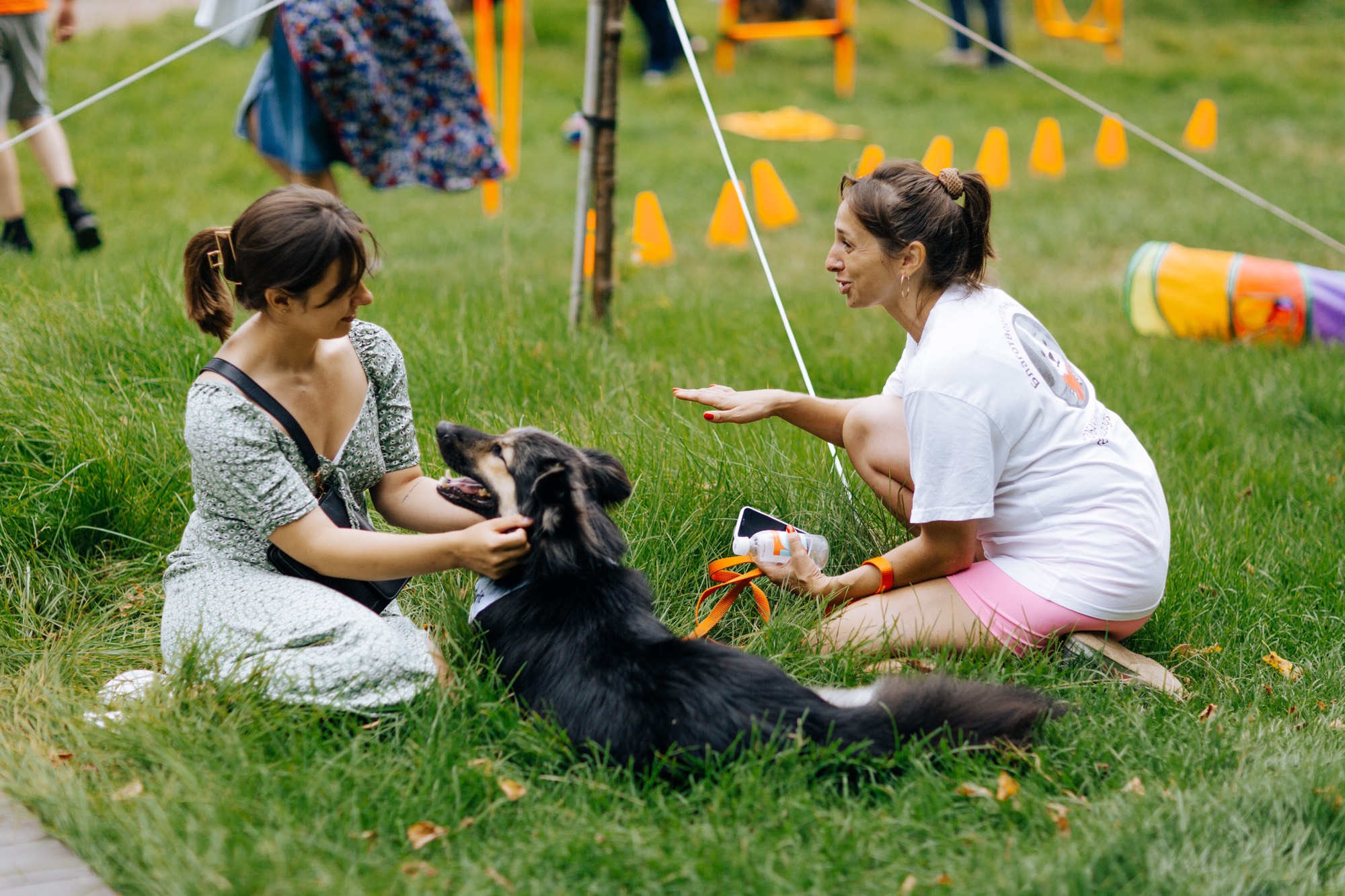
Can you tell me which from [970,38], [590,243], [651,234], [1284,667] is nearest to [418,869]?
[1284,667]

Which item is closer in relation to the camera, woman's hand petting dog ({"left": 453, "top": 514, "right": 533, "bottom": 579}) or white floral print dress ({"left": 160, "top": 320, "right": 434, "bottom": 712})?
woman's hand petting dog ({"left": 453, "top": 514, "right": 533, "bottom": 579})

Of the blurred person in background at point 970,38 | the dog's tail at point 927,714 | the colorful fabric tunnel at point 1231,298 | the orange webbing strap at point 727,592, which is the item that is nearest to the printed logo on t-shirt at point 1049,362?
the dog's tail at point 927,714

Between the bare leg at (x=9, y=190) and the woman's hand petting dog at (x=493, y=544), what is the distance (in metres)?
4.93

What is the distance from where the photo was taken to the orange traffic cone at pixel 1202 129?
434 inches

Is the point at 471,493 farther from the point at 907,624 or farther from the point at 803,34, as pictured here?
the point at 803,34

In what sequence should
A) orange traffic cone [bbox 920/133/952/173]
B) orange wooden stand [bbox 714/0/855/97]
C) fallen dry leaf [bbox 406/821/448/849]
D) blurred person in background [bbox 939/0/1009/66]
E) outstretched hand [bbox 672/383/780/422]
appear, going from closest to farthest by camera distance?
fallen dry leaf [bbox 406/821/448/849] → outstretched hand [bbox 672/383/780/422] → orange traffic cone [bbox 920/133/952/173] → orange wooden stand [bbox 714/0/855/97] → blurred person in background [bbox 939/0/1009/66]

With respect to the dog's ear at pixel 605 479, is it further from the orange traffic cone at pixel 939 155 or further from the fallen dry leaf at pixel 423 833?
the orange traffic cone at pixel 939 155

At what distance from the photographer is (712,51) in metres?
14.8

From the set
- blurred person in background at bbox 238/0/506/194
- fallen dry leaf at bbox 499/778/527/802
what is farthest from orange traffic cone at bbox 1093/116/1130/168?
fallen dry leaf at bbox 499/778/527/802

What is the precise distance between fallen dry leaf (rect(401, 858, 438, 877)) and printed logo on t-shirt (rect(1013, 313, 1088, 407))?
195cm

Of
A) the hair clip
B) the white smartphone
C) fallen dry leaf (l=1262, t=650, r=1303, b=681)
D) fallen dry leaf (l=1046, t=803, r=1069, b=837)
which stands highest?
the hair clip

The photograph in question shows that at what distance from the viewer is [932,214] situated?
301 centimetres

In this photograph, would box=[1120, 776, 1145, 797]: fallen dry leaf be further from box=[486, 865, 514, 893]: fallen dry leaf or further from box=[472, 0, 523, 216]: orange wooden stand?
box=[472, 0, 523, 216]: orange wooden stand

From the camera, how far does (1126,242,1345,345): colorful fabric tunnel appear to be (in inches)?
236
